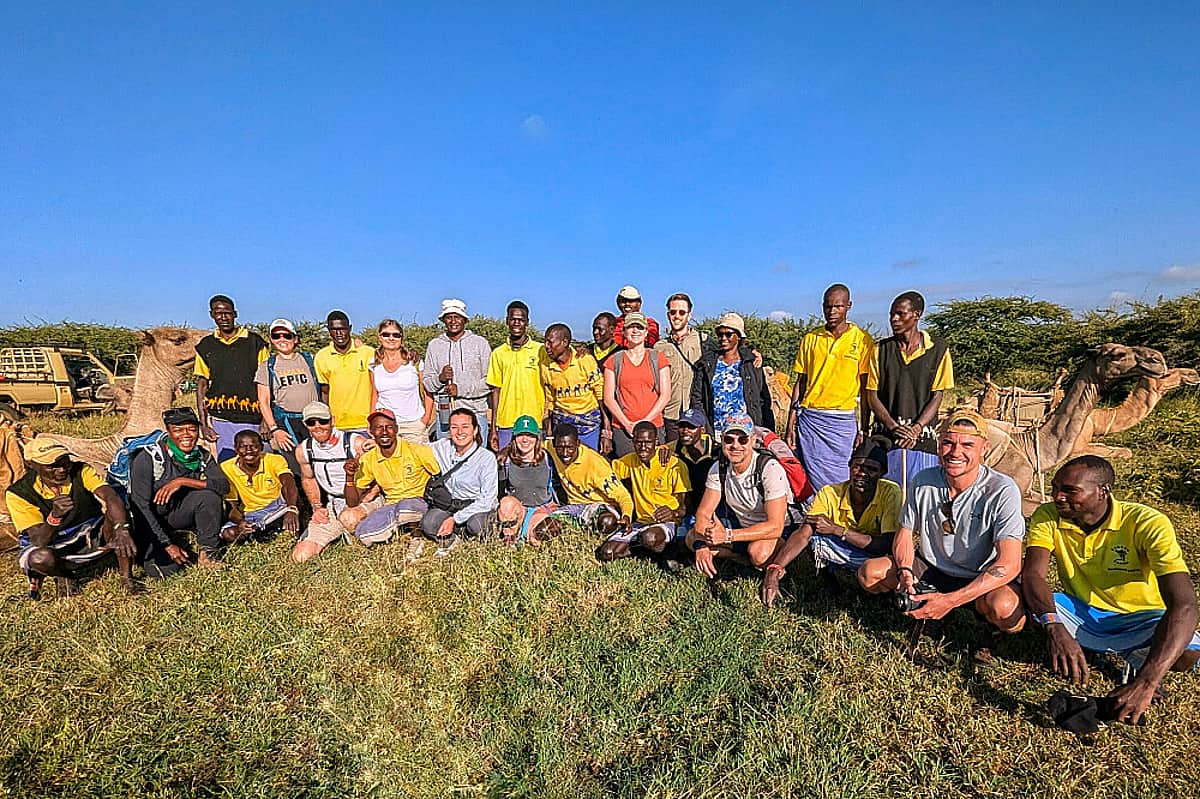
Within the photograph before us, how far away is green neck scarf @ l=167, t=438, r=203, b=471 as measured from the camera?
5516 mm

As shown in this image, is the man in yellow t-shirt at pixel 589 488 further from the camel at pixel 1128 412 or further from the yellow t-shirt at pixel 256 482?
the camel at pixel 1128 412

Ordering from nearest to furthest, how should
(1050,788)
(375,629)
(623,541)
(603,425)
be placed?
1. (1050,788)
2. (375,629)
3. (623,541)
4. (603,425)

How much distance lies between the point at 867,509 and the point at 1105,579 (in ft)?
4.39

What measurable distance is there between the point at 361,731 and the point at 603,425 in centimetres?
330

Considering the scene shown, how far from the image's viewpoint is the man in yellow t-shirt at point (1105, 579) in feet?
9.87

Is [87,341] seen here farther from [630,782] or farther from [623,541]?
[630,782]

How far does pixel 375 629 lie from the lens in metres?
4.22

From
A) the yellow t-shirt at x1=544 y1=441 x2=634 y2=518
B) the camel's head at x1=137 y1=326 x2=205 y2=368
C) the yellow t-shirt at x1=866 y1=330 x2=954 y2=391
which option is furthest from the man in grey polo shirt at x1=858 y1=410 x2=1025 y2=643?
the camel's head at x1=137 y1=326 x2=205 y2=368

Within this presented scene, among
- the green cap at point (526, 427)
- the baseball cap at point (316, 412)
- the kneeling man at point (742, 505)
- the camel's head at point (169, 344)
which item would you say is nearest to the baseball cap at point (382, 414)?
the baseball cap at point (316, 412)

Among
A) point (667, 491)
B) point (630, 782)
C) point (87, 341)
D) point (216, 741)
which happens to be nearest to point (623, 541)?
point (667, 491)

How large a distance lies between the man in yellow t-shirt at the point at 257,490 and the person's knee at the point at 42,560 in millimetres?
1182

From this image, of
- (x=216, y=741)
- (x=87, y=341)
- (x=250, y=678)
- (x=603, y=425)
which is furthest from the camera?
(x=87, y=341)

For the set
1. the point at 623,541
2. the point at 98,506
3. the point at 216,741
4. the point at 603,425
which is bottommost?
the point at 216,741

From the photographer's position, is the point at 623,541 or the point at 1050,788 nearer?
the point at 1050,788
